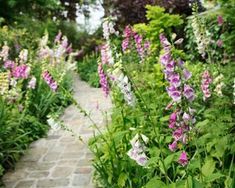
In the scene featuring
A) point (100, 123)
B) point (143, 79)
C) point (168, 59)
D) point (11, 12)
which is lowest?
point (100, 123)

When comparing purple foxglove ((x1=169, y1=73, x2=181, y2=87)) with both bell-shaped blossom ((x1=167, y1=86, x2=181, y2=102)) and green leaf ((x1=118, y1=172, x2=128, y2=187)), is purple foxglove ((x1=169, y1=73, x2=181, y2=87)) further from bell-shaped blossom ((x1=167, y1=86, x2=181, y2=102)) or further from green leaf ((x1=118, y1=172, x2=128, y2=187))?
green leaf ((x1=118, y1=172, x2=128, y2=187))

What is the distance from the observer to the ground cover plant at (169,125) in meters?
2.72

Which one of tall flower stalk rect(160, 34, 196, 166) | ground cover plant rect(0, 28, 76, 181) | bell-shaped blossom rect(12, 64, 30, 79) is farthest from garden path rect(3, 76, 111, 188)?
tall flower stalk rect(160, 34, 196, 166)

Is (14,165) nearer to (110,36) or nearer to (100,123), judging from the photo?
(100,123)

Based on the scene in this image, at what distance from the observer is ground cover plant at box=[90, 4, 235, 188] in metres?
2.72

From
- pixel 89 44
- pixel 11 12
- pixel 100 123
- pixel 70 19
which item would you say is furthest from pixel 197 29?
pixel 70 19

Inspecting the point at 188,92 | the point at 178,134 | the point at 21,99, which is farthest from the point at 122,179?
the point at 21,99

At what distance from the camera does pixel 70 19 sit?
17516 millimetres

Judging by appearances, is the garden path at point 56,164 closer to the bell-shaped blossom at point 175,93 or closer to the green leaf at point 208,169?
the green leaf at point 208,169

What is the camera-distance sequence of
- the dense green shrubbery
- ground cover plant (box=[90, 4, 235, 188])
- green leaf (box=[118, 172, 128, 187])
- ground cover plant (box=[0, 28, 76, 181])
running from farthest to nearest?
the dense green shrubbery < ground cover plant (box=[0, 28, 76, 181]) < green leaf (box=[118, 172, 128, 187]) < ground cover plant (box=[90, 4, 235, 188])

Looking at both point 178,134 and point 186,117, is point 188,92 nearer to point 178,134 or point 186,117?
point 186,117

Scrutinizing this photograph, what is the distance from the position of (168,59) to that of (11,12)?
11.4m

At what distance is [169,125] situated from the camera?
10.3 ft

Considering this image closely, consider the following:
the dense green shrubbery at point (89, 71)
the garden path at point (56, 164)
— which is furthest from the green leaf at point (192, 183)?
the dense green shrubbery at point (89, 71)
